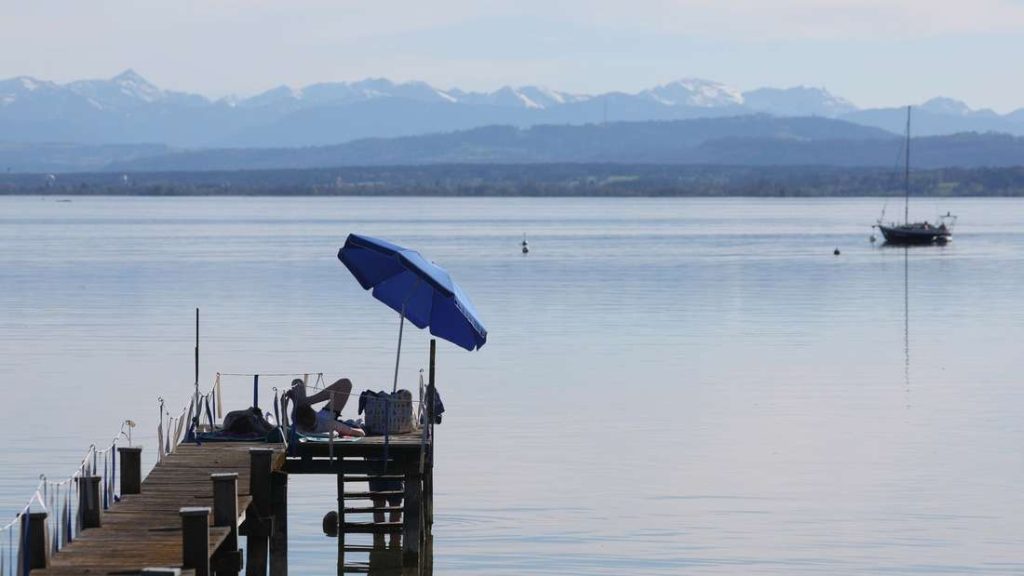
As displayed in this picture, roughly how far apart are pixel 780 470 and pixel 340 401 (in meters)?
8.91

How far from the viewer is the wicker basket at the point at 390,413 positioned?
24047 millimetres

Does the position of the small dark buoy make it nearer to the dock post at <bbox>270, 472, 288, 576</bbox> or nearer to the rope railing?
the dock post at <bbox>270, 472, 288, 576</bbox>

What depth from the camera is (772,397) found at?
3956cm

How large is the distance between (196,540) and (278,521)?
5.58 meters

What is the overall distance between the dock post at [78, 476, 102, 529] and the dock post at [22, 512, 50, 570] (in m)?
1.96

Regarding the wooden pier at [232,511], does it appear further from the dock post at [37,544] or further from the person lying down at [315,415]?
the person lying down at [315,415]

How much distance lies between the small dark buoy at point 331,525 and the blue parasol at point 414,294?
224 centimetres

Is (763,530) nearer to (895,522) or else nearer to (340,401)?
(895,522)

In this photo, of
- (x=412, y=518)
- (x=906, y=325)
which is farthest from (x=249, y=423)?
(x=906, y=325)

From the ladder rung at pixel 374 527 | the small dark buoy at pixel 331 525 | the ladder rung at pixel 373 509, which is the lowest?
the small dark buoy at pixel 331 525

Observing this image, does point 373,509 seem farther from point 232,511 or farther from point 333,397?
point 232,511

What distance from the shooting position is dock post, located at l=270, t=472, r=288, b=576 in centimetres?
2345

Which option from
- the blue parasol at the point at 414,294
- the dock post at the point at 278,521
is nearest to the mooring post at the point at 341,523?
the dock post at the point at 278,521

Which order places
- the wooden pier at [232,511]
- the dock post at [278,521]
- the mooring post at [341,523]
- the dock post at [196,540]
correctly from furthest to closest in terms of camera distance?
the mooring post at [341,523], the dock post at [278,521], the wooden pier at [232,511], the dock post at [196,540]
